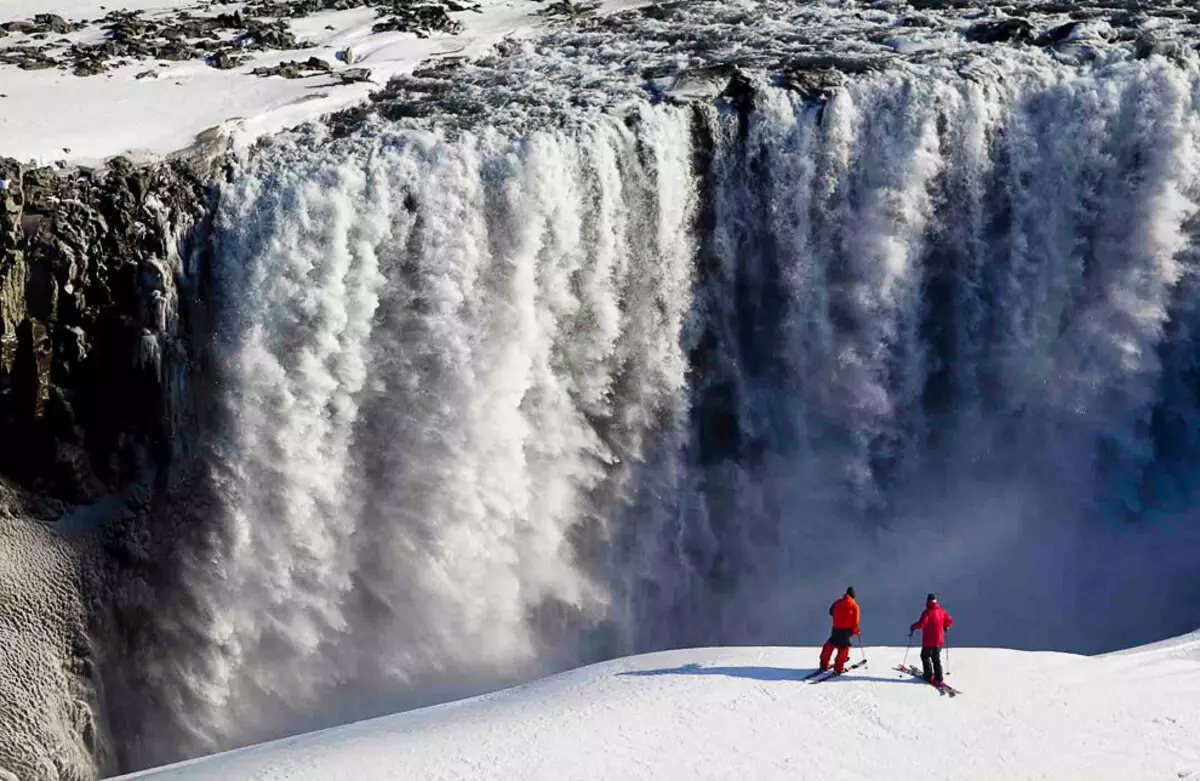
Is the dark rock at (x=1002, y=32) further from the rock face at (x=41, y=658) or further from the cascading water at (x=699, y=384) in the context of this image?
the rock face at (x=41, y=658)

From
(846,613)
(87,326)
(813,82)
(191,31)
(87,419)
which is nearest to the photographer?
(846,613)

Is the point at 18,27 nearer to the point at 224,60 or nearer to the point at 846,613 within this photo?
the point at 224,60

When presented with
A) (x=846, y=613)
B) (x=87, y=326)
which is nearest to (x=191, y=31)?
(x=87, y=326)

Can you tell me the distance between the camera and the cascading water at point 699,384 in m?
22.4

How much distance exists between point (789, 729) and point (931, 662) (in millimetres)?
1993

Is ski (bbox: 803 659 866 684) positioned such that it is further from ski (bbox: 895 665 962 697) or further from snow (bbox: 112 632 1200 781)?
ski (bbox: 895 665 962 697)

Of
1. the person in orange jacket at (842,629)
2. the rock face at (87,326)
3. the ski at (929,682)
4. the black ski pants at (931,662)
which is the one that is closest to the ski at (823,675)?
the person in orange jacket at (842,629)

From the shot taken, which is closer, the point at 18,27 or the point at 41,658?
the point at 41,658

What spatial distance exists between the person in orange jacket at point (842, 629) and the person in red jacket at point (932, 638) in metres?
0.70

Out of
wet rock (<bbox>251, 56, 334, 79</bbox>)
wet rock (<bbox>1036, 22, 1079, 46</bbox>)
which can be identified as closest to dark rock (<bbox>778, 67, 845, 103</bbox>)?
wet rock (<bbox>1036, 22, 1079, 46</bbox>)

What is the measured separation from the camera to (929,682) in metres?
18.0

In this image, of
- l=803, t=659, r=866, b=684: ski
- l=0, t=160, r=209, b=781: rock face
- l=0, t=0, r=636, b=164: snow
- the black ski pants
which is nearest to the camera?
the black ski pants

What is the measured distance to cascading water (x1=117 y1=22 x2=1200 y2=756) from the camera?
73.5ft

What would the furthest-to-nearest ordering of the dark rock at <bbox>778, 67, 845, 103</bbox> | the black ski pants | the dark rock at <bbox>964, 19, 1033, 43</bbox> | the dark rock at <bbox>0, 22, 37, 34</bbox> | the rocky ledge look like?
the dark rock at <bbox>0, 22, 37, 34</bbox>
the rocky ledge
the dark rock at <bbox>964, 19, 1033, 43</bbox>
the dark rock at <bbox>778, 67, 845, 103</bbox>
the black ski pants
